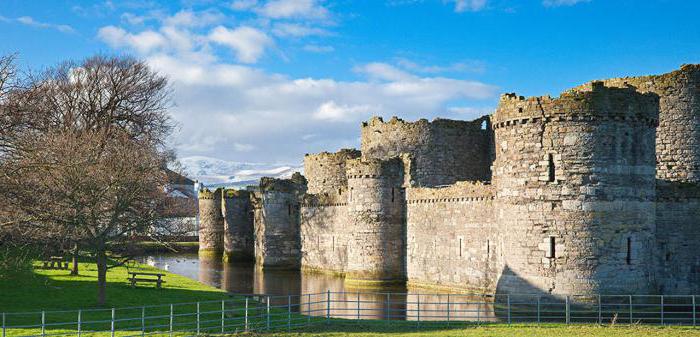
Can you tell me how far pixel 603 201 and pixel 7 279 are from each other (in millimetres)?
26061

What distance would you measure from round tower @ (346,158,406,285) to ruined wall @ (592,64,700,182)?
1340cm

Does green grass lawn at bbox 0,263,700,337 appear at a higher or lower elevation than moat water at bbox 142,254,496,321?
higher

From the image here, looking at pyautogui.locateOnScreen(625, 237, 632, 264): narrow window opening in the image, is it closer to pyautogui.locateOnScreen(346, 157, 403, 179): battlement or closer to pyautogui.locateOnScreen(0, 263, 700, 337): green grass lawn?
pyautogui.locateOnScreen(0, 263, 700, 337): green grass lawn

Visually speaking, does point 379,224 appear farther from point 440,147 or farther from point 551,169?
point 551,169

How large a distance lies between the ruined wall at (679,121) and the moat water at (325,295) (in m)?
11.4

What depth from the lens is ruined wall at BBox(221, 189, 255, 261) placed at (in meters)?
64.0

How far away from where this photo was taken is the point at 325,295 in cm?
3841

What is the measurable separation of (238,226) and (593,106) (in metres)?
42.3

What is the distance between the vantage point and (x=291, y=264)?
55094 mm

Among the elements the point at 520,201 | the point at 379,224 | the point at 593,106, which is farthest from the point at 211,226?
the point at 593,106

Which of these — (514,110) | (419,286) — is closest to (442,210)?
(419,286)

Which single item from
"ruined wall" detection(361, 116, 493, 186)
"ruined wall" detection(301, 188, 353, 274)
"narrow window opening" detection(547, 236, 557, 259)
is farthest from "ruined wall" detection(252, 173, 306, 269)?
"narrow window opening" detection(547, 236, 557, 259)

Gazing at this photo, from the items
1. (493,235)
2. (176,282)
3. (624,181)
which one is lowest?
(176,282)

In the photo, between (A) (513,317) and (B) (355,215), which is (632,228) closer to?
(A) (513,317)
